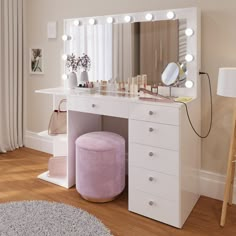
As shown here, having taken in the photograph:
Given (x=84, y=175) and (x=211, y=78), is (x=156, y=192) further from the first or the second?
(x=211, y=78)

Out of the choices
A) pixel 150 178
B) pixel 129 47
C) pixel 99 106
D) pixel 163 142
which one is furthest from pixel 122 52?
pixel 150 178

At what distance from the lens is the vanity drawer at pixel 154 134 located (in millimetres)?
2250

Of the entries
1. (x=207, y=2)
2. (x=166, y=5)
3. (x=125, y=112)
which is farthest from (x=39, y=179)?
(x=207, y=2)

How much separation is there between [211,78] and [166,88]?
37 cm

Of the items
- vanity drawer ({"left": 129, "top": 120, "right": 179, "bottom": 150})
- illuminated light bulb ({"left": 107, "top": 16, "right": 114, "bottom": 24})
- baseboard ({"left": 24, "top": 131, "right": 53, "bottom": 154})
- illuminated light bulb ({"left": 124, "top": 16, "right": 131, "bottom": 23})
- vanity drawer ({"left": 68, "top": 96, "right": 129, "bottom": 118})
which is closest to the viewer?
vanity drawer ({"left": 129, "top": 120, "right": 179, "bottom": 150})

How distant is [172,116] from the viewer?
2.23 metres

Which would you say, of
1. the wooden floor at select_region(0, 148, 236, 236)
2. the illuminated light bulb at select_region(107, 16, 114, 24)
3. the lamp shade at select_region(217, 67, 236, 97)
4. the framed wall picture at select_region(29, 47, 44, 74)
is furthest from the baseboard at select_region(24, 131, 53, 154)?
the lamp shade at select_region(217, 67, 236, 97)

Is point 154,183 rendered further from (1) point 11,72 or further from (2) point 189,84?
(1) point 11,72

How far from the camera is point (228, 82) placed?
215 centimetres

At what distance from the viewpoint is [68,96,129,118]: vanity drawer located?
251 cm

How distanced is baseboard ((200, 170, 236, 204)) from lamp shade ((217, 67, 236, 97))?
868mm

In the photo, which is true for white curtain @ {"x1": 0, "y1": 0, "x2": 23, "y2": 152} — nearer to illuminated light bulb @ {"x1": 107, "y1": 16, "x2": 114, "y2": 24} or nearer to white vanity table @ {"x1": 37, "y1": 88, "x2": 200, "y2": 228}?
illuminated light bulb @ {"x1": 107, "y1": 16, "x2": 114, "y2": 24}

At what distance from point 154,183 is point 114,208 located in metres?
0.44

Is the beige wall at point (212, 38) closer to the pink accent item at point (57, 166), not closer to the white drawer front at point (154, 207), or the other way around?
the white drawer front at point (154, 207)
